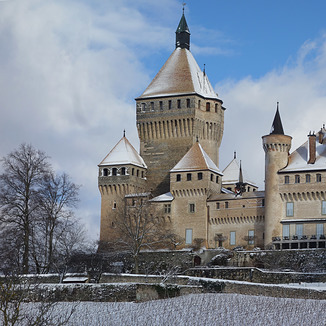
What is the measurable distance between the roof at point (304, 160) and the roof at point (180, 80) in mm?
13477

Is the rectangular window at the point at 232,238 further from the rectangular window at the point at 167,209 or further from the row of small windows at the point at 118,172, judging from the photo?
the row of small windows at the point at 118,172

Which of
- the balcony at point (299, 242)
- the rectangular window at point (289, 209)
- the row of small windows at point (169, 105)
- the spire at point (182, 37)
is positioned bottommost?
the balcony at point (299, 242)

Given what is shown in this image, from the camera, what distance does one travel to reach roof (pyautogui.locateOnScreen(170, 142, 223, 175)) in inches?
2992

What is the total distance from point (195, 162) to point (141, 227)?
8.28 meters

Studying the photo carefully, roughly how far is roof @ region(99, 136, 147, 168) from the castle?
90 mm

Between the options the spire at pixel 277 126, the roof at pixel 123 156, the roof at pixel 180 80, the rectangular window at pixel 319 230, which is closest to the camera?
the rectangular window at pixel 319 230

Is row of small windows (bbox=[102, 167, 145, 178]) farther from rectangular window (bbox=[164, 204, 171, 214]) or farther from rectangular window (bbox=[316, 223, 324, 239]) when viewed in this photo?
rectangular window (bbox=[316, 223, 324, 239])

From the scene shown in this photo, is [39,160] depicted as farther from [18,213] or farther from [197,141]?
[197,141]

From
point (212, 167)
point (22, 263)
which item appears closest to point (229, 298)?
point (22, 263)

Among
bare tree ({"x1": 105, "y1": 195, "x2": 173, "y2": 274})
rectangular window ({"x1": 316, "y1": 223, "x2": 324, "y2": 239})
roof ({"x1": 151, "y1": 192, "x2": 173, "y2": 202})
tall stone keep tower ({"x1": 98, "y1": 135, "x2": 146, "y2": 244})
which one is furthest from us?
tall stone keep tower ({"x1": 98, "y1": 135, "x2": 146, "y2": 244})

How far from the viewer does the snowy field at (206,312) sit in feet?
134

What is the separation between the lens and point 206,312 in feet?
141

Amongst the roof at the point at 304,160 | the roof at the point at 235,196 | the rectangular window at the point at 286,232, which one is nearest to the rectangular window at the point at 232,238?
the roof at the point at 235,196

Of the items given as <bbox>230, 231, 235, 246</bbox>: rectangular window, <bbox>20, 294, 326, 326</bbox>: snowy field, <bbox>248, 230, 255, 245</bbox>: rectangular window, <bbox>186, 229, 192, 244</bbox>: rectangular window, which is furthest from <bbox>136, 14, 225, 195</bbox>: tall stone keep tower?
<bbox>20, 294, 326, 326</bbox>: snowy field
